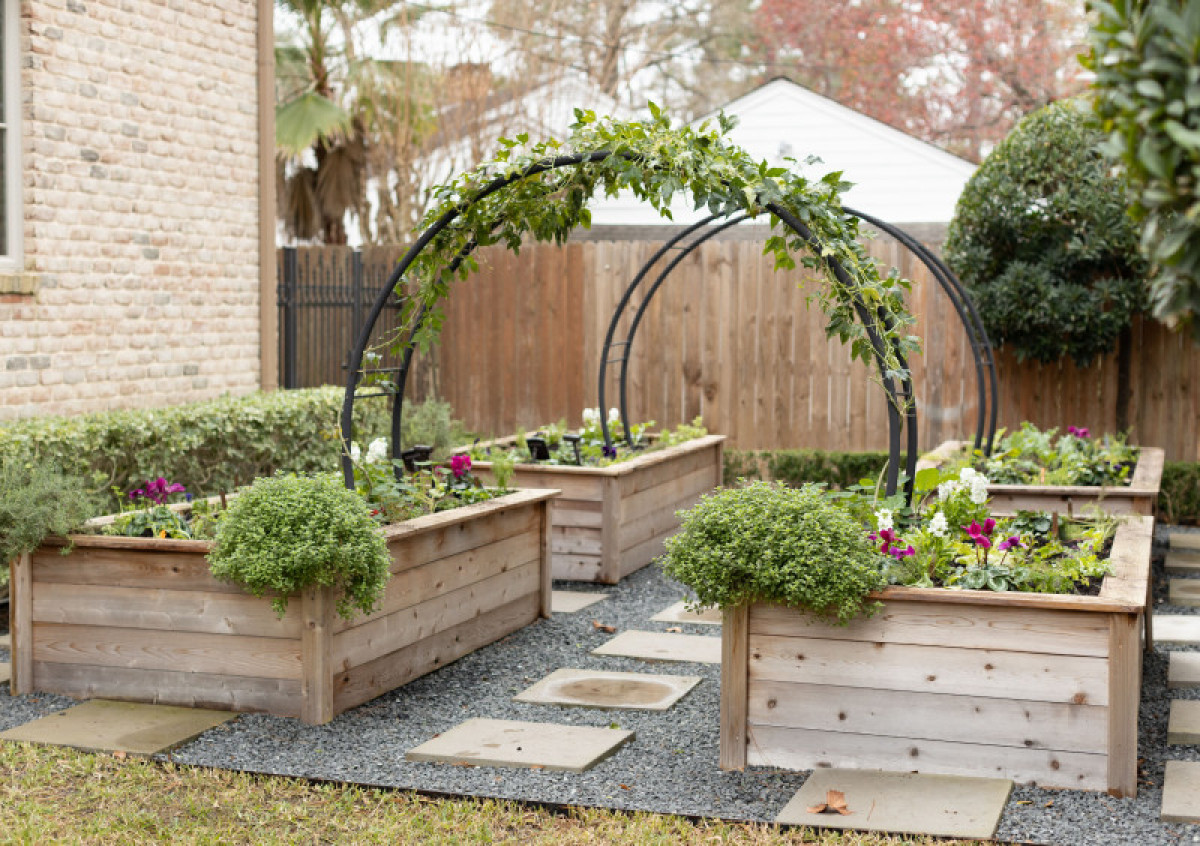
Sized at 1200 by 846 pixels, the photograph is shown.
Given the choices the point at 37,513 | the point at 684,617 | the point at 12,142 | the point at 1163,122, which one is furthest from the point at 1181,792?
the point at 12,142

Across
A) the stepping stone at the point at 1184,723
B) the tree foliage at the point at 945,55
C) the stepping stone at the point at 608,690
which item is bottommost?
the stepping stone at the point at 608,690

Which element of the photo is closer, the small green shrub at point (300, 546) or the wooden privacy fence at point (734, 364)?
the small green shrub at point (300, 546)

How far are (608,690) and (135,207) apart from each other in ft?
14.5

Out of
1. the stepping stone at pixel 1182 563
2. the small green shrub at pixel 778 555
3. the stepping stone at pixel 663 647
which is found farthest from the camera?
the stepping stone at pixel 1182 563

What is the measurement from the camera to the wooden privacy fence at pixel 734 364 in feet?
33.9

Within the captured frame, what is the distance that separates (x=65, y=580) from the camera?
5004 mm

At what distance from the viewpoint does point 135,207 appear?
782cm

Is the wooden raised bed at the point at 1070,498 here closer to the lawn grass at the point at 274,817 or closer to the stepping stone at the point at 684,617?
the stepping stone at the point at 684,617

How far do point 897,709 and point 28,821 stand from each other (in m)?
2.61

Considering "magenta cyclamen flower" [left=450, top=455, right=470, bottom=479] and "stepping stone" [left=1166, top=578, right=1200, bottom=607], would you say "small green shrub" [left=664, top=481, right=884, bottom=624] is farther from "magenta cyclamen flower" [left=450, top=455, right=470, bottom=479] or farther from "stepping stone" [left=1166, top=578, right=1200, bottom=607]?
"stepping stone" [left=1166, top=578, right=1200, bottom=607]

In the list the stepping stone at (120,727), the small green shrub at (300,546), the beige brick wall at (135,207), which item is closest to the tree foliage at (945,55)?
the beige brick wall at (135,207)

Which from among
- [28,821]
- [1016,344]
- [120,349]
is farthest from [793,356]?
[28,821]

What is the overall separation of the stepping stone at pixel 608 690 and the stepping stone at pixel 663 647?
0.31 metres

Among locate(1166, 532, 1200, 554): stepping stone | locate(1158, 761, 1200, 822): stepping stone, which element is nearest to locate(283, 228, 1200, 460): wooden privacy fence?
Result: locate(1166, 532, 1200, 554): stepping stone
